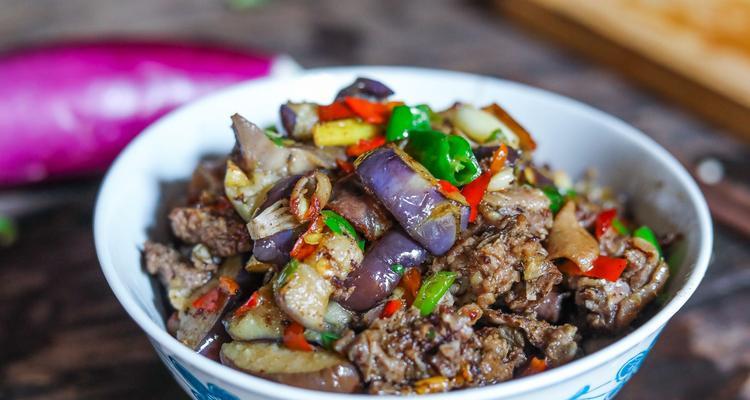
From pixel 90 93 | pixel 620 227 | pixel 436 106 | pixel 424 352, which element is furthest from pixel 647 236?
pixel 90 93

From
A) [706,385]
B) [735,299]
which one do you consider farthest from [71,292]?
[735,299]

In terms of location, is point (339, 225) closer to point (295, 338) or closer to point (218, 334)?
point (295, 338)

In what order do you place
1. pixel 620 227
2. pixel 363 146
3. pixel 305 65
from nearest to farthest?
pixel 363 146
pixel 620 227
pixel 305 65

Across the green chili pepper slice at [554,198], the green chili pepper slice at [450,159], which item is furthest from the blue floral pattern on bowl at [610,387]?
the green chili pepper slice at [450,159]

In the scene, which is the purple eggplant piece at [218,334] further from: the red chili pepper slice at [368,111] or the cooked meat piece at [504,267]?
the red chili pepper slice at [368,111]

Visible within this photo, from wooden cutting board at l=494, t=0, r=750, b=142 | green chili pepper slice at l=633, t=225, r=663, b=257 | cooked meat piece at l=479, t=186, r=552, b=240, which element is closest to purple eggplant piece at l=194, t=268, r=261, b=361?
cooked meat piece at l=479, t=186, r=552, b=240

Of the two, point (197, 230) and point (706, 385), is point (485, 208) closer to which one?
point (197, 230)

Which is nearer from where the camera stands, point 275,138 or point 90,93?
point 275,138
